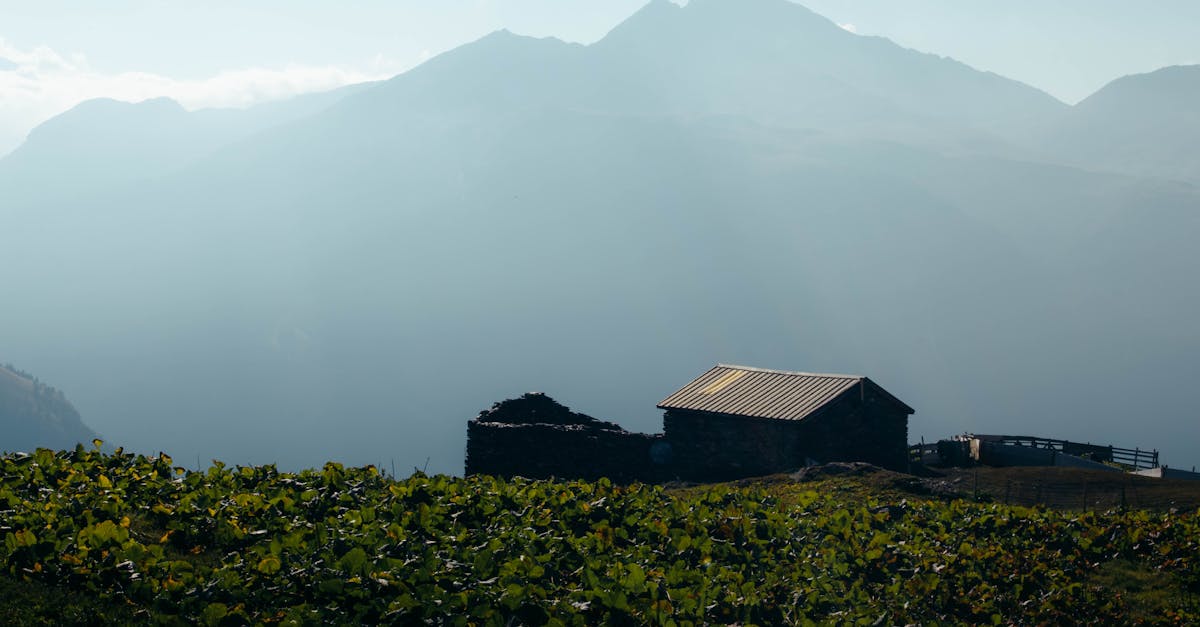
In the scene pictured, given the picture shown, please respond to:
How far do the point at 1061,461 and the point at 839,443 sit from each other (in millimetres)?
13263

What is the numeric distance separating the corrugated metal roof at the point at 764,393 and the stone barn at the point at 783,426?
4 centimetres

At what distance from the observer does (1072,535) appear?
73.9ft

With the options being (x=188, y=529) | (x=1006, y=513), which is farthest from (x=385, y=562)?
(x=1006, y=513)

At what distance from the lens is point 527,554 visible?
17328mm

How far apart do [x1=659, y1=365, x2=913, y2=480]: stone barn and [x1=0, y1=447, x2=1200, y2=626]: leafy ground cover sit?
14.2 meters

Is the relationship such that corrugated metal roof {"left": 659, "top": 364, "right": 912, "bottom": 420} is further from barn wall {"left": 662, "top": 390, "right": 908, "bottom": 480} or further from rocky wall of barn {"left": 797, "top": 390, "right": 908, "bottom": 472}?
rocky wall of barn {"left": 797, "top": 390, "right": 908, "bottom": 472}

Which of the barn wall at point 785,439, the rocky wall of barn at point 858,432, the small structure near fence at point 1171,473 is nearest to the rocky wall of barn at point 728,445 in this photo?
the barn wall at point 785,439

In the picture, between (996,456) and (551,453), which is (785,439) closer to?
(551,453)

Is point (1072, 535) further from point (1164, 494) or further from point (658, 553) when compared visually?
point (1164, 494)

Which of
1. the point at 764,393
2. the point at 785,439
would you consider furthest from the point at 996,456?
the point at 785,439

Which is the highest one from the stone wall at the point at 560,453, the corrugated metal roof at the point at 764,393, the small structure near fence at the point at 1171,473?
the corrugated metal roof at the point at 764,393

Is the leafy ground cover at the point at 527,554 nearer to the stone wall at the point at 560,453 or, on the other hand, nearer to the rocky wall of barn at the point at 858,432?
the stone wall at the point at 560,453

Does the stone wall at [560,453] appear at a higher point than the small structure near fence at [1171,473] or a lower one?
higher

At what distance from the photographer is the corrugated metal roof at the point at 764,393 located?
40.0 meters
